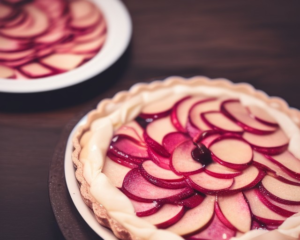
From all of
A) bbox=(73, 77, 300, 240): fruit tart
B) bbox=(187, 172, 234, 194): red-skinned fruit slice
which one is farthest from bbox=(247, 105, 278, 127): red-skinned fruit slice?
bbox=(187, 172, 234, 194): red-skinned fruit slice

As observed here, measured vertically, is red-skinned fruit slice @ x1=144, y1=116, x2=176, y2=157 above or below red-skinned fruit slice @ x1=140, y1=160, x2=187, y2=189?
above

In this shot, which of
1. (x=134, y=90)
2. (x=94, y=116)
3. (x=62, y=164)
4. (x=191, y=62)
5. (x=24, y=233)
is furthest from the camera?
(x=191, y=62)

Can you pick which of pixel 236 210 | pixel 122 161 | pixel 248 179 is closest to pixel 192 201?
pixel 236 210

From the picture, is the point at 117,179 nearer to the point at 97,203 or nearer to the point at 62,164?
the point at 97,203

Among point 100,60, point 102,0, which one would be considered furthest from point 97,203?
point 102,0

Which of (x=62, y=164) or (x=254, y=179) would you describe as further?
(x=62, y=164)

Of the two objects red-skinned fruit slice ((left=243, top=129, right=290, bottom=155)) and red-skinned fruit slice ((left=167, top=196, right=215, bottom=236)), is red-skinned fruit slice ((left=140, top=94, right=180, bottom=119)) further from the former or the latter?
red-skinned fruit slice ((left=167, top=196, right=215, bottom=236))

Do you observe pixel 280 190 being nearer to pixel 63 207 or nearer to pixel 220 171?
pixel 220 171
